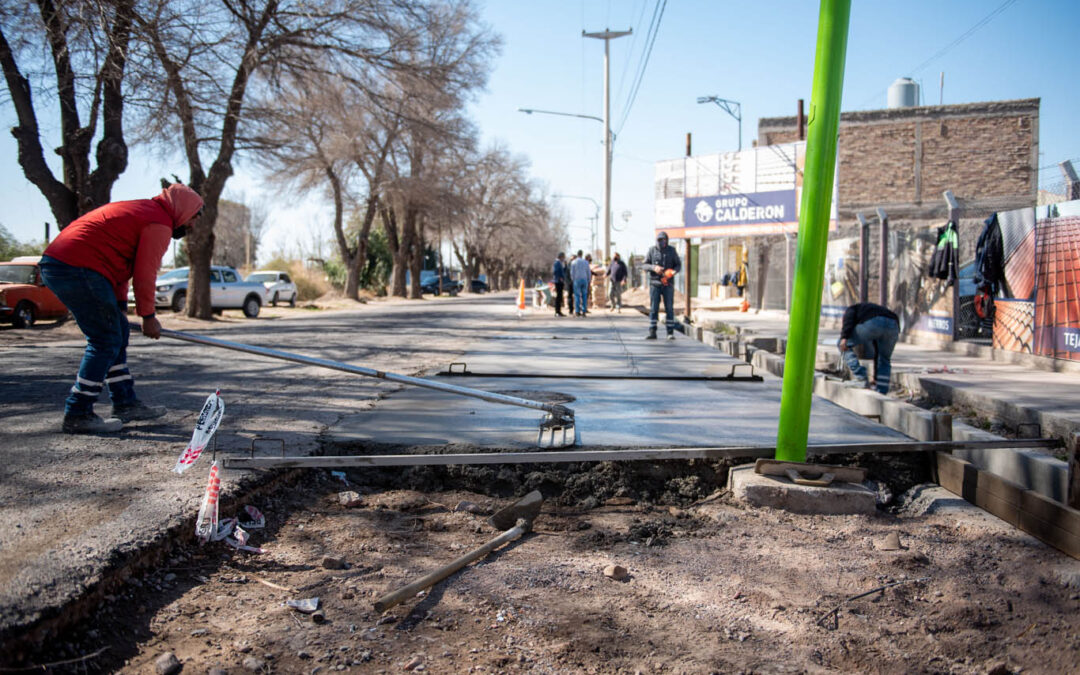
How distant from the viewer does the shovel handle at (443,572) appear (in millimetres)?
2580

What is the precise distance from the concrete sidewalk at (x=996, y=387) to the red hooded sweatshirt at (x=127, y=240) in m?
6.04

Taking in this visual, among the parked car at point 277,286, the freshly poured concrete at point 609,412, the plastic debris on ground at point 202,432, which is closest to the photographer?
the plastic debris on ground at point 202,432

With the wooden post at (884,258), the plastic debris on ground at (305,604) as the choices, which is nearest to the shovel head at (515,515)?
the plastic debris on ground at (305,604)

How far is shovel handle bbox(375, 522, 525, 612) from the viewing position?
258 cm

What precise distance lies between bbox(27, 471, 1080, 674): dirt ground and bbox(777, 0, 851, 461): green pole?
556 millimetres

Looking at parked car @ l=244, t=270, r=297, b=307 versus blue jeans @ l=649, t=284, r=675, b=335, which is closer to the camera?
blue jeans @ l=649, t=284, r=675, b=335

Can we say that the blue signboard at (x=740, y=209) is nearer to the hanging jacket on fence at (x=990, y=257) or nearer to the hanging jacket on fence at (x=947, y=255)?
the hanging jacket on fence at (x=947, y=255)

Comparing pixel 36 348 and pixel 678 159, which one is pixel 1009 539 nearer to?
pixel 36 348

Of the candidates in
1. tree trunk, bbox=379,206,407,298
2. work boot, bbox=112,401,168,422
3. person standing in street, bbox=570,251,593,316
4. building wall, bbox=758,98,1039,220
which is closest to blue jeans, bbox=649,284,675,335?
person standing in street, bbox=570,251,593,316

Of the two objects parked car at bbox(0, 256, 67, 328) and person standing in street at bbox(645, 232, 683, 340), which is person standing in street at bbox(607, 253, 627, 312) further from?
parked car at bbox(0, 256, 67, 328)

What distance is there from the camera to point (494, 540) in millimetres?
3201

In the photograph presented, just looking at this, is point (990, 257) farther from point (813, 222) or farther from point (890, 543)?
point (890, 543)

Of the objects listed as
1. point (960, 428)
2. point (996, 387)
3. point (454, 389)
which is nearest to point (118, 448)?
point (454, 389)

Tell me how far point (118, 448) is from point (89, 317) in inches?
33.8
